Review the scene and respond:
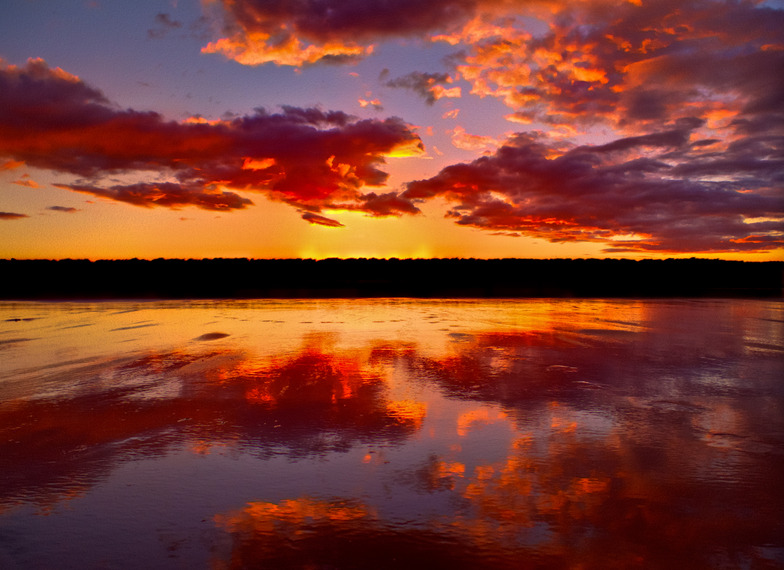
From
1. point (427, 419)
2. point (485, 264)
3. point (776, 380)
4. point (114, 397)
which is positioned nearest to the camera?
point (427, 419)

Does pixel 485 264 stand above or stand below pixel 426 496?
above

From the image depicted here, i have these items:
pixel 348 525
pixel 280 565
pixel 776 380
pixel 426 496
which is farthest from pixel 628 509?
pixel 776 380

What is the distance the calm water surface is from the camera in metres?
3.43

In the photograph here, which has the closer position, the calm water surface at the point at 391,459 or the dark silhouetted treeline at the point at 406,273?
the calm water surface at the point at 391,459

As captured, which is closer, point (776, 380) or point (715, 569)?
point (715, 569)

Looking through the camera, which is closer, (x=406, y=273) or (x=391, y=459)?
(x=391, y=459)

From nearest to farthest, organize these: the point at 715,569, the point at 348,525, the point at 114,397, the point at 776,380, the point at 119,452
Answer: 1. the point at 715,569
2. the point at 348,525
3. the point at 119,452
4. the point at 114,397
5. the point at 776,380

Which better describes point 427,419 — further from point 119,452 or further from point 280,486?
point 119,452

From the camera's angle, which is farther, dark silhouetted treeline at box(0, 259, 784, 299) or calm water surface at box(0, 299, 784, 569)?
dark silhouetted treeline at box(0, 259, 784, 299)

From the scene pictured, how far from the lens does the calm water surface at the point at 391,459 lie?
343 cm

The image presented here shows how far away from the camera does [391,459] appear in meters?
4.91

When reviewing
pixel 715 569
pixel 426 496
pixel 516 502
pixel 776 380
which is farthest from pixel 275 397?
pixel 776 380

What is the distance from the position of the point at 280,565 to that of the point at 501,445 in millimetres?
2706

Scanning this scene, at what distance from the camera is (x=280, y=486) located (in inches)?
170
